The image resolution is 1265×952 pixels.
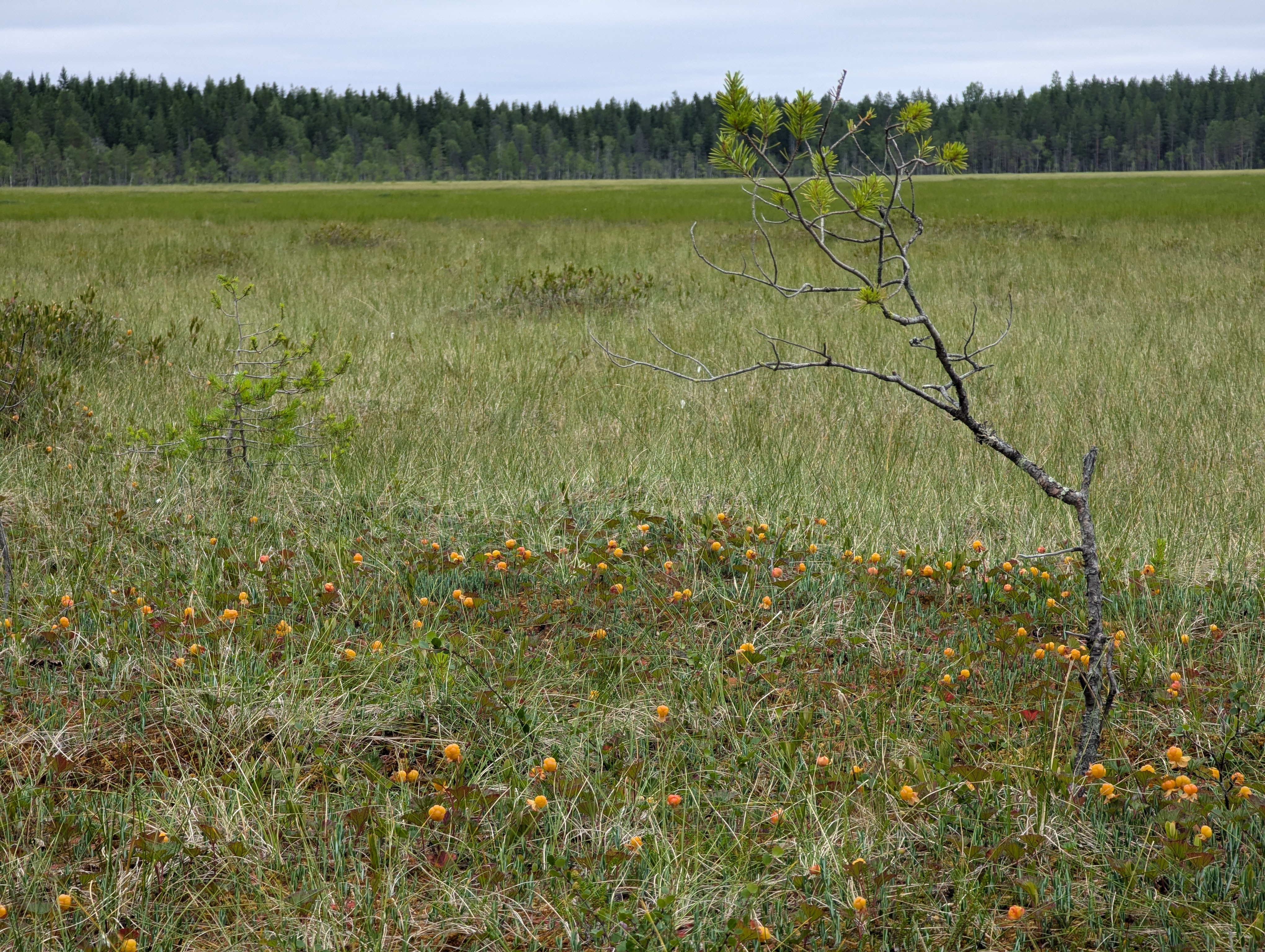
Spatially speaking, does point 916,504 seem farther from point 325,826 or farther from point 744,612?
point 325,826

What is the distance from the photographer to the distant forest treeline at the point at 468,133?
118 metres

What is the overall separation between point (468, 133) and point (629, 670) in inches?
5870

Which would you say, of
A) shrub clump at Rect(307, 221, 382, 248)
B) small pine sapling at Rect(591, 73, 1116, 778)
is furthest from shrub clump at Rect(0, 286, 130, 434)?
shrub clump at Rect(307, 221, 382, 248)

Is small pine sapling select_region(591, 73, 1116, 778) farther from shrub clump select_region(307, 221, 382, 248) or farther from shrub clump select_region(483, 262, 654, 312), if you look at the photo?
shrub clump select_region(307, 221, 382, 248)

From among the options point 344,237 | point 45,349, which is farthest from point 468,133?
point 45,349

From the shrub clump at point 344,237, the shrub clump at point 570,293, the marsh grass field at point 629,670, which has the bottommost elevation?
the marsh grass field at point 629,670

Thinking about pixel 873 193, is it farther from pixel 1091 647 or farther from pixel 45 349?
pixel 45 349

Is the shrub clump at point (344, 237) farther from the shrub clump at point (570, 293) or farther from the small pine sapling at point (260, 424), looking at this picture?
the small pine sapling at point (260, 424)

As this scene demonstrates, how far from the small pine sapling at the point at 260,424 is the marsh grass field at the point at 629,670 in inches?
6.5

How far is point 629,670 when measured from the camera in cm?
310

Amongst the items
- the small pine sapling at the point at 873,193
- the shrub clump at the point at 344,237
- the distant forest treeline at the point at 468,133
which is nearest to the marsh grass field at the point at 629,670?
the small pine sapling at the point at 873,193

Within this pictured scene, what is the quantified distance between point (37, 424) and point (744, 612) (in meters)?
4.59

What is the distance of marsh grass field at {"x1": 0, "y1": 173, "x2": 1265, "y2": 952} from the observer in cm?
207

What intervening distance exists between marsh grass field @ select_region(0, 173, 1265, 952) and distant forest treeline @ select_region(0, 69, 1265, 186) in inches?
4960
